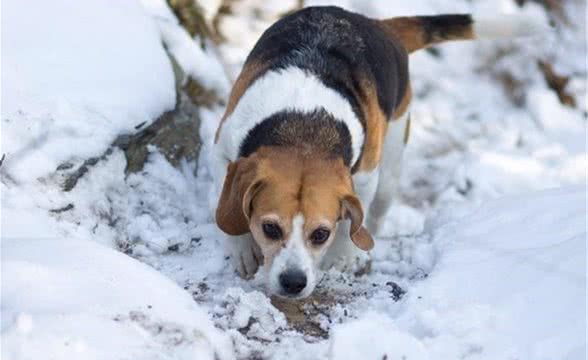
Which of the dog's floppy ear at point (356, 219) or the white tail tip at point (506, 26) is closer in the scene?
the dog's floppy ear at point (356, 219)

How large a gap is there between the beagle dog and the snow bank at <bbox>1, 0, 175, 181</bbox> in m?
0.67

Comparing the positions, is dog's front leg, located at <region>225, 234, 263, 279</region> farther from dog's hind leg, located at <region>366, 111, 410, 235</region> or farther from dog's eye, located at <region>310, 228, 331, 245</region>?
dog's hind leg, located at <region>366, 111, 410, 235</region>

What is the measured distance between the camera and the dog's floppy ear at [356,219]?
416 centimetres

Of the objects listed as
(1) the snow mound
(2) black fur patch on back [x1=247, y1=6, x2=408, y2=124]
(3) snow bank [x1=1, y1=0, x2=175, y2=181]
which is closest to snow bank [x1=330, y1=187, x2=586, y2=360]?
(1) the snow mound

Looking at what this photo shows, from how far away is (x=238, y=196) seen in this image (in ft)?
13.5

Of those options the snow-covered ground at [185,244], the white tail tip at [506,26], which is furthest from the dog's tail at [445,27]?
the snow-covered ground at [185,244]

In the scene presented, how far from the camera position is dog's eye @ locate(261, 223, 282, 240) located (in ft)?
13.3

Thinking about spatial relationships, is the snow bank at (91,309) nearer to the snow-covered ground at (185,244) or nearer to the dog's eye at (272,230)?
the snow-covered ground at (185,244)

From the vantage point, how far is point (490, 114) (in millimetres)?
8070

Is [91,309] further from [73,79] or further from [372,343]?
[73,79]

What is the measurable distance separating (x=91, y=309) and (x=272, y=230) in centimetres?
121

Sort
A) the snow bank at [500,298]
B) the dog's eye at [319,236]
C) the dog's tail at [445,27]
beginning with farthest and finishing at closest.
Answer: the dog's tail at [445,27] < the dog's eye at [319,236] < the snow bank at [500,298]

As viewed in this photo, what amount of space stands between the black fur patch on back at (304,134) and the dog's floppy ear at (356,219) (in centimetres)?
28

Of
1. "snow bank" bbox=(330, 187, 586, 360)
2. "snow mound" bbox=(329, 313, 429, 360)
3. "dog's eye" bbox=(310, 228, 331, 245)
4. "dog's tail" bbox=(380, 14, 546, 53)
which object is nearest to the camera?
"snow mound" bbox=(329, 313, 429, 360)
